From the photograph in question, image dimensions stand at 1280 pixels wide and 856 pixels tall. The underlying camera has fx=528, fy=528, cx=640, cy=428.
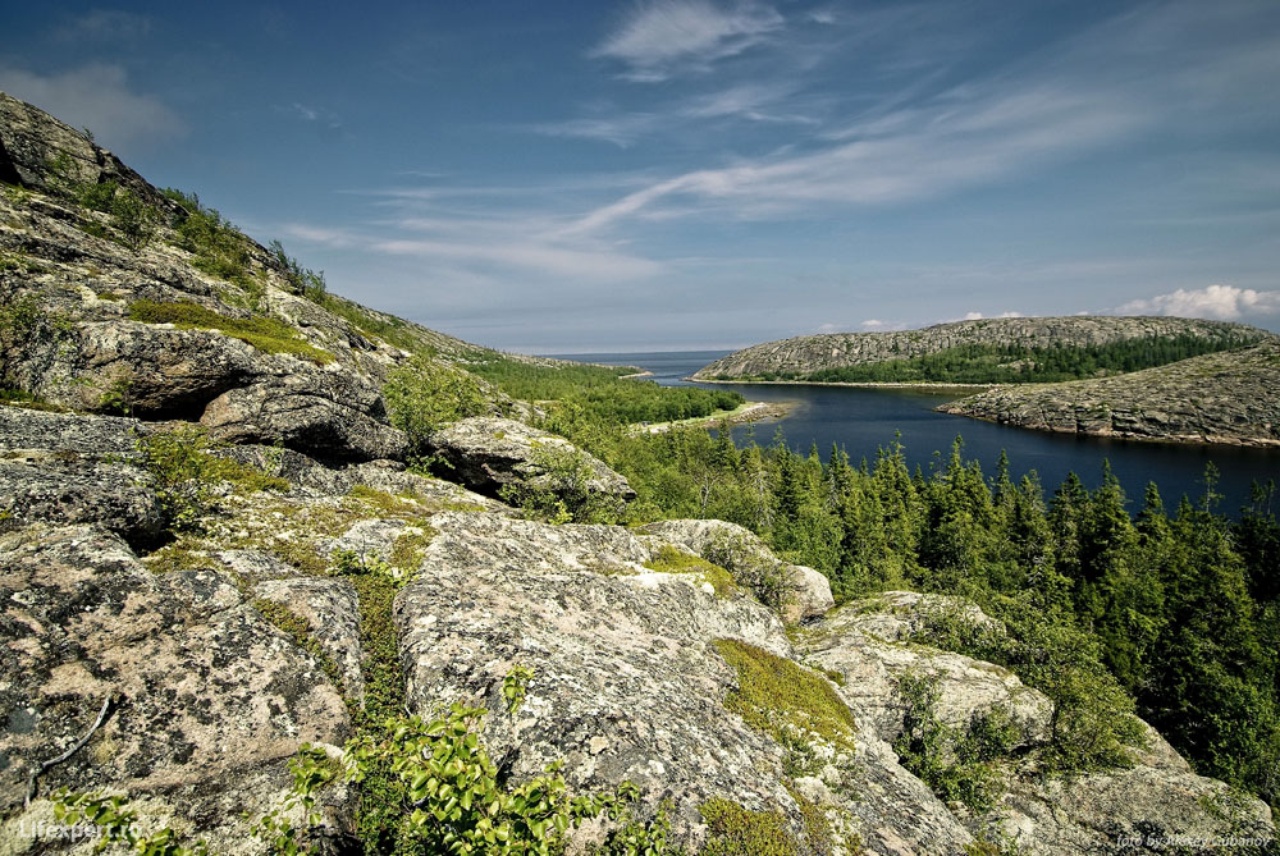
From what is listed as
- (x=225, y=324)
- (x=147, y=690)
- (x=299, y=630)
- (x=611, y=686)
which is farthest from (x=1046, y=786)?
(x=225, y=324)

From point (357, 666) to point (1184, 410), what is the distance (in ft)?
794

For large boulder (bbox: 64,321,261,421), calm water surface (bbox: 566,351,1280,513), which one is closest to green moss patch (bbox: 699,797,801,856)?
large boulder (bbox: 64,321,261,421)

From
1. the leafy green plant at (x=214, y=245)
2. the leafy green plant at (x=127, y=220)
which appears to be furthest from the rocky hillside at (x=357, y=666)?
the leafy green plant at (x=214, y=245)

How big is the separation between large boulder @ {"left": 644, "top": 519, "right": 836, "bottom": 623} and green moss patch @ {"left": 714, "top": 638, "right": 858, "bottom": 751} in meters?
12.3

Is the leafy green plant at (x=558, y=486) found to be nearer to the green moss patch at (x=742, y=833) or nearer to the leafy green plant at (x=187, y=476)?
the leafy green plant at (x=187, y=476)

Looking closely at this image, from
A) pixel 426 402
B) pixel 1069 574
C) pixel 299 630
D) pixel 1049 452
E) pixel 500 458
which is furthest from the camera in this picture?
pixel 1049 452

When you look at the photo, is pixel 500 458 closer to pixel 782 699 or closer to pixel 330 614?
pixel 330 614

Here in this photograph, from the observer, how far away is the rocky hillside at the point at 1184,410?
531 ft

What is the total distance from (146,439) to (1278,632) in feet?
258

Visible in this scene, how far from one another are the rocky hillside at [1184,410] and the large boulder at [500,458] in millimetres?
213639

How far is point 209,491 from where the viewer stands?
36.4 feet

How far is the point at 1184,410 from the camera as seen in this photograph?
170 m

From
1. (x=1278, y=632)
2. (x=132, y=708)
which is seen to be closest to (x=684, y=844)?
(x=132, y=708)

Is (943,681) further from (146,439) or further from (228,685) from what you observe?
(146,439)
